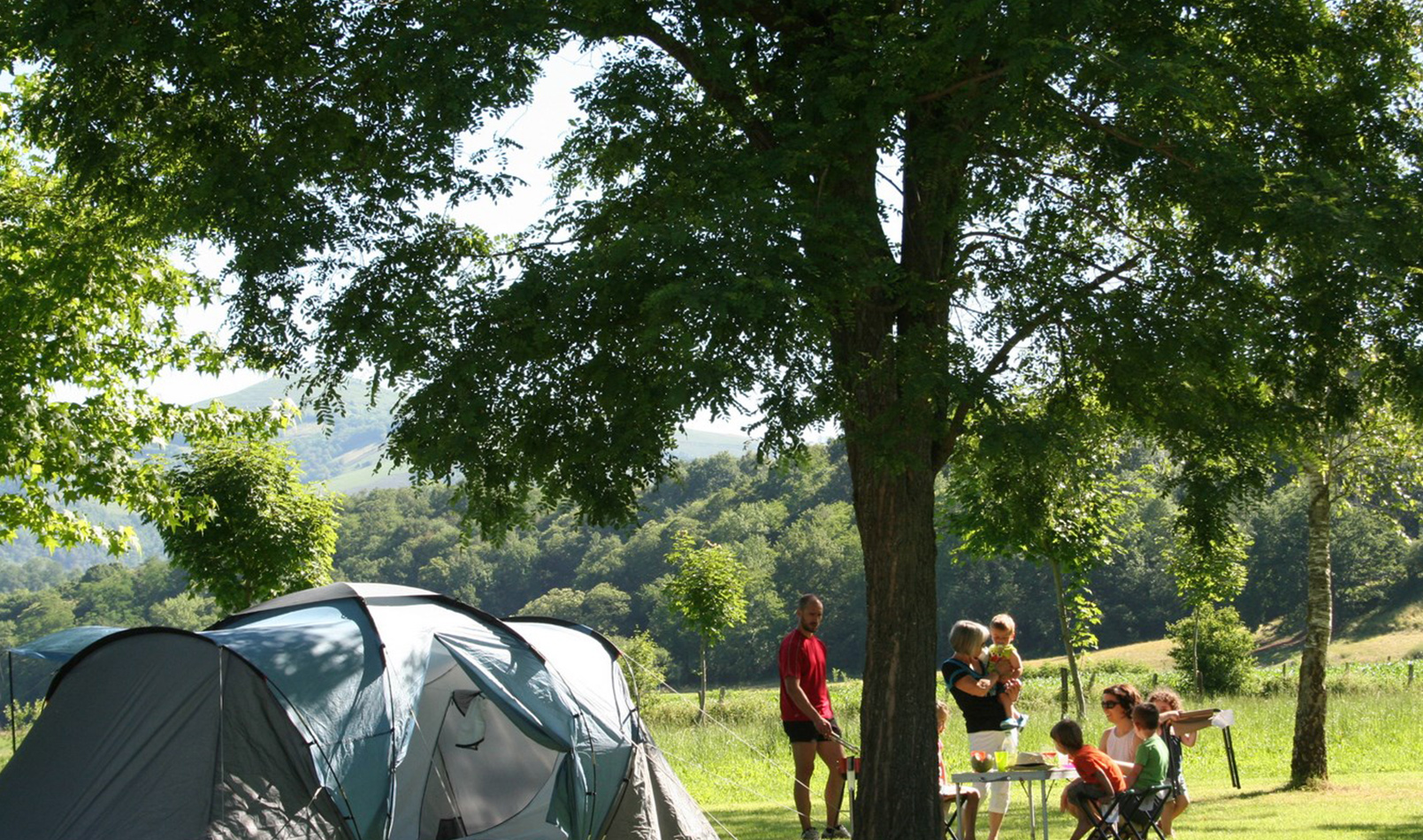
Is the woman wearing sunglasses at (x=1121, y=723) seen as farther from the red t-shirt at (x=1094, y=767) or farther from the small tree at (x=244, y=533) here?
the small tree at (x=244, y=533)

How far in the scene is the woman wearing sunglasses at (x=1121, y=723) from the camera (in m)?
7.60

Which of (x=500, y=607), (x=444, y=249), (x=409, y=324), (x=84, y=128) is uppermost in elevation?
(x=84, y=128)

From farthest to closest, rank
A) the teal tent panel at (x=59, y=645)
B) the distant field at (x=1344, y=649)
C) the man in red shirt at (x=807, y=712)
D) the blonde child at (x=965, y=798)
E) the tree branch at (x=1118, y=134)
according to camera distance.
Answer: the distant field at (x=1344, y=649) < the teal tent panel at (x=59, y=645) < the man in red shirt at (x=807, y=712) < the blonde child at (x=965, y=798) < the tree branch at (x=1118, y=134)

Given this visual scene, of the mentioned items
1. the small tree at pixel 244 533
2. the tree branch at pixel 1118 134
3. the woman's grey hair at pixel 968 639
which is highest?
the tree branch at pixel 1118 134

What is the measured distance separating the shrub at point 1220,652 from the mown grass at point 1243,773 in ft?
17.3

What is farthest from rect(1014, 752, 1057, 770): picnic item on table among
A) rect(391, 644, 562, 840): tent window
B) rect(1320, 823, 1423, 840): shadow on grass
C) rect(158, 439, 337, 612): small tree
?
rect(158, 439, 337, 612): small tree

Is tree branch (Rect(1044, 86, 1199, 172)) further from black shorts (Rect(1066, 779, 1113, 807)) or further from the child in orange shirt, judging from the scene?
black shorts (Rect(1066, 779, 1113, 807))

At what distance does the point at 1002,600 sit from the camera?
2537 inches

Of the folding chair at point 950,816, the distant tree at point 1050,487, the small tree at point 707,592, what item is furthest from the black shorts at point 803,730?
the small tree at point 707,592

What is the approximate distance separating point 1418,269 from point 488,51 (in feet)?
17.4

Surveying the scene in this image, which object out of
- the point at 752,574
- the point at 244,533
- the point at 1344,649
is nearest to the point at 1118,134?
the point at 244,533

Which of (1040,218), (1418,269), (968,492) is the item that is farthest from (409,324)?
(968,492)

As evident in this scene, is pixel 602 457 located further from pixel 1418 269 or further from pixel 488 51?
pixel 1418 269

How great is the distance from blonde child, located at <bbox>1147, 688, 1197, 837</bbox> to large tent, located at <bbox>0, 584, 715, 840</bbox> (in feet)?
9.65
